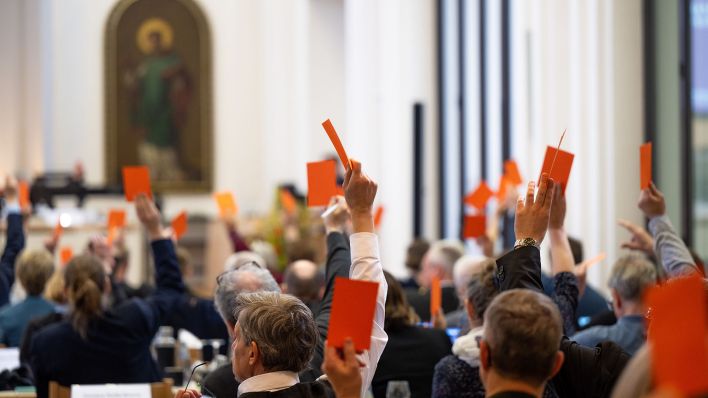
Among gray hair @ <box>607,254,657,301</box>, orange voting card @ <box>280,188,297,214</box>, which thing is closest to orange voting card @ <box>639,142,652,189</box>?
gray hair @ <box>607,254,657,301</box>

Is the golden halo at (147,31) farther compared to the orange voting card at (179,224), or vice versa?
the golden halo at (147,31)

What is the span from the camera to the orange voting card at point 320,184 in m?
4.55

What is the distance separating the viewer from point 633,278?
448 centimetres

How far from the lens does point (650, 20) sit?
8797 millimetres

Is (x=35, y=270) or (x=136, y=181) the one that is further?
(x=35, y=270)

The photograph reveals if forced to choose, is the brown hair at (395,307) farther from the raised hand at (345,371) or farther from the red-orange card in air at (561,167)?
the raised hand at (345,371)

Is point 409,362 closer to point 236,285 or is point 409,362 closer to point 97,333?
point 236,285

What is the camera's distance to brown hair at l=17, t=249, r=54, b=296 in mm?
6516

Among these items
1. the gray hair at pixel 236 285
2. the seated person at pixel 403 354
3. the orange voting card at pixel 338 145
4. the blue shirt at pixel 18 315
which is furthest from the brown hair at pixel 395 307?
the blue shirt at pixel 18 315

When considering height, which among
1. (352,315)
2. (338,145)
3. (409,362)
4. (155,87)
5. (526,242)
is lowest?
(409,362)

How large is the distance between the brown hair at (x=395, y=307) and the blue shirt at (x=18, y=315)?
259 cm

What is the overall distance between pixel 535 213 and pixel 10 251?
4.04 metres

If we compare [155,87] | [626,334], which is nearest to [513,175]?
[626,334]

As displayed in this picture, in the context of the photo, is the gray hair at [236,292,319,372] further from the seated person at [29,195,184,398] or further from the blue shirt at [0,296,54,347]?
the blue shirt at [0,296,54,347]
